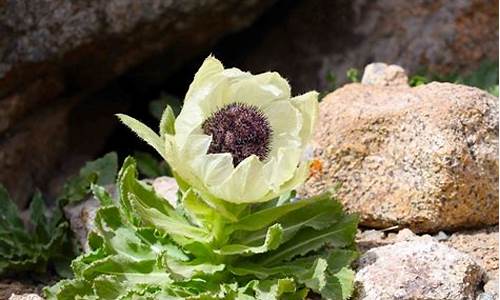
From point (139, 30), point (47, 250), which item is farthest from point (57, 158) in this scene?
point (47, 250)

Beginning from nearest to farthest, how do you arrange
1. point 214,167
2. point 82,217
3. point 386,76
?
point 214,167 → point 82,217 → point 386,76

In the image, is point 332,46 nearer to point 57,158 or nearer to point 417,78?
point 417,78

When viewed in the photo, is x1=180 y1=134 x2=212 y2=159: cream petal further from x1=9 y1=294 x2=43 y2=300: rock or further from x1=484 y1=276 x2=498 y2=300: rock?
x1=484 y1=276 x2=498 y2=300: rock

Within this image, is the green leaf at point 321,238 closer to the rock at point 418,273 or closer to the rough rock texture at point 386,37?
the rock at point 418,273

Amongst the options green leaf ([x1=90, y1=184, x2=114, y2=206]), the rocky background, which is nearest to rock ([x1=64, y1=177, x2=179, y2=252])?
green leaf ([x1=90, y1=184, x2=114, y2=206])

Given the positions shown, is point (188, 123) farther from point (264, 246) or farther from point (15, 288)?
point (15, 288)

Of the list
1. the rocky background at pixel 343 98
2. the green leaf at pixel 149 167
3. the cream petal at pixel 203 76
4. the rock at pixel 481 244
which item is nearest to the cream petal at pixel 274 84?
the cream petal at pixel 203 76

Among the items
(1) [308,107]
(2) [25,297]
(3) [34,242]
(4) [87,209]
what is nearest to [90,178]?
(4) [87,209]
